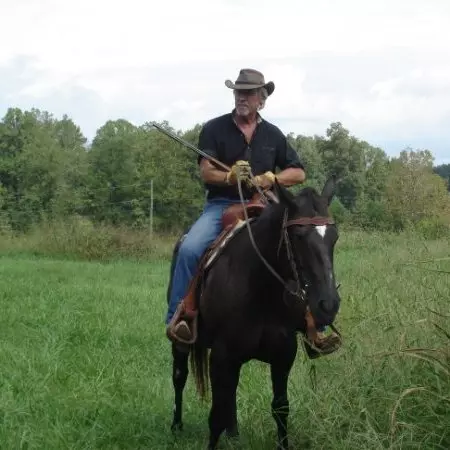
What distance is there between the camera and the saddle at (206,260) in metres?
5.29

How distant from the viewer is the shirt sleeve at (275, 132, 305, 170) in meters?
5.82

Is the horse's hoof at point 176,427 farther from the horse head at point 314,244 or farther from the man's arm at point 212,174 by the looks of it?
the horse head at point 314,244

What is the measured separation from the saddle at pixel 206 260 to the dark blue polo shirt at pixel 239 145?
324mm

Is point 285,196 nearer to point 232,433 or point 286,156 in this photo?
point 286,156

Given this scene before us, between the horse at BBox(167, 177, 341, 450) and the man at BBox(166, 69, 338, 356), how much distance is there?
33 cm

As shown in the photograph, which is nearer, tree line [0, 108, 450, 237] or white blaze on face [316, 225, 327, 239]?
white blaze on face [316, 225, 327, 239]

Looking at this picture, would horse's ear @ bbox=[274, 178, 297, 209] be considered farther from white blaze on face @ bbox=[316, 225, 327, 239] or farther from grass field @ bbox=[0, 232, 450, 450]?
grass field @ bbox=[0, 232, 450, 450]

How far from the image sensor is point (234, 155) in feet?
18.8

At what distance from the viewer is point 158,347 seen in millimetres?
9375

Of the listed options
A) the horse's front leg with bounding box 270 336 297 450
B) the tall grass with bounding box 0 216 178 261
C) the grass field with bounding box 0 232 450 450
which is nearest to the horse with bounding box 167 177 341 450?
the horse's front leg with bounding box 270 336 297 450

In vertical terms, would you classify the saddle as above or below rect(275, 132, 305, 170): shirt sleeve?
below

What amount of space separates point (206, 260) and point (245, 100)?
127 centimetres

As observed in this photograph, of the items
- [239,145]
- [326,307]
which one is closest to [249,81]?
[239,145]

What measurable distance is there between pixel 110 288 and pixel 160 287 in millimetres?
1933
